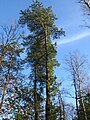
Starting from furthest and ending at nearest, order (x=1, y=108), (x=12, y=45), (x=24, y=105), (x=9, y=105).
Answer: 1. (x=24, y=105)
2. (x=12, y=45)
3. (x=9, y=105)
4. (x=1, y=108)

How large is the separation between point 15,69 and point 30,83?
355 cm

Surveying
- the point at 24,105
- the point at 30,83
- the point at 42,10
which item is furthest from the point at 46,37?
the point at 24,105

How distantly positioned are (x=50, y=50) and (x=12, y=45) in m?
4.53

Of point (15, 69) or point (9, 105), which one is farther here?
point (15, 69)

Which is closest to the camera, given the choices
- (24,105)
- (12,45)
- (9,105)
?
(9,105)

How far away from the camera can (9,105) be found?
19.2 metres

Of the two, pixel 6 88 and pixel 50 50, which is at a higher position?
pixel 50 50

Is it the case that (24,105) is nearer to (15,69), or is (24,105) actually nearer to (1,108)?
(15,69)

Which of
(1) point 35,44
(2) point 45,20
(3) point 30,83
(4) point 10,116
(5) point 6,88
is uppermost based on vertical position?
(2) point 45,20

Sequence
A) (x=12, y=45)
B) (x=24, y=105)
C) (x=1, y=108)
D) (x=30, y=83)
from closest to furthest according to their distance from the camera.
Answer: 1. (x=1, y=108)
2. (x=12, y=45)
3. (x=24, y=105)
4. (x=30, y=83)

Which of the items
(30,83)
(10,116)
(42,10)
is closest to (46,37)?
(42,10)

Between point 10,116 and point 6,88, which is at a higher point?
point 6,88

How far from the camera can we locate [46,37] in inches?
952

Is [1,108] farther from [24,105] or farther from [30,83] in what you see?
[30,83]
